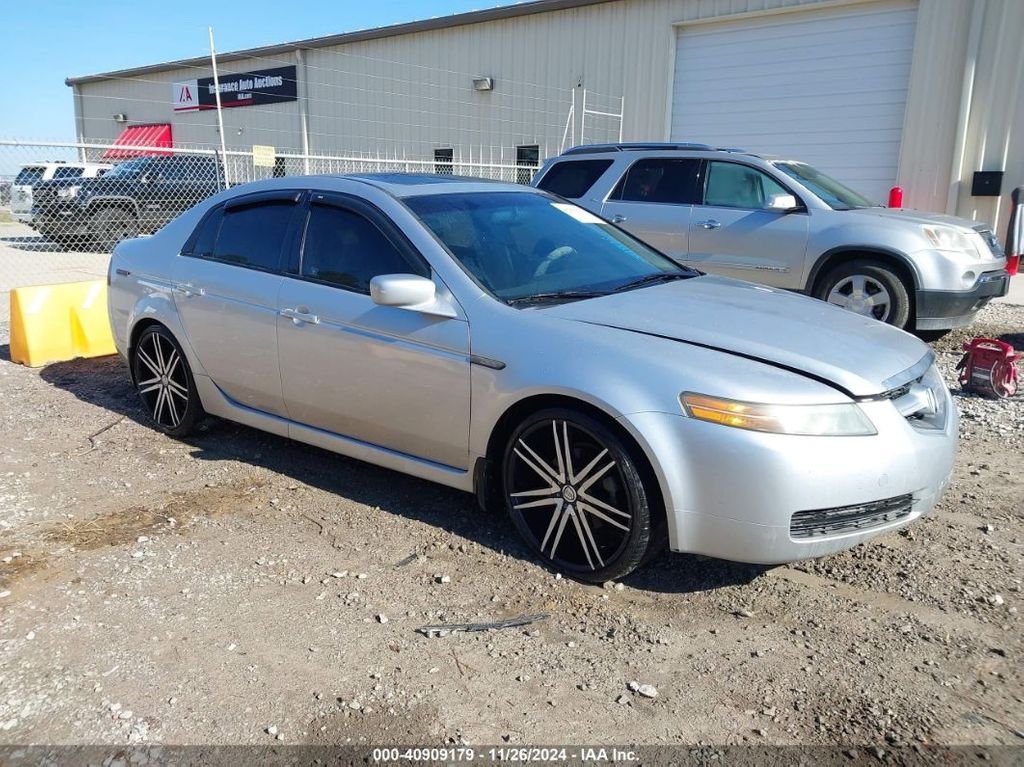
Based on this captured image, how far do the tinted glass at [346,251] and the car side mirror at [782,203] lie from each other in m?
4.75

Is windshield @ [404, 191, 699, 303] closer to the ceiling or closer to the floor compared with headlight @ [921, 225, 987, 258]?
closer to the ceiling

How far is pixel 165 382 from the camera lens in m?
5.14

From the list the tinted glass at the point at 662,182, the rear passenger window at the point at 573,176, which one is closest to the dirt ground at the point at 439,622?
the tinted glass at the point at 662,182

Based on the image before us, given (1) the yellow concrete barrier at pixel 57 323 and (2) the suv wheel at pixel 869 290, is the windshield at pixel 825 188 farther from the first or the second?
(1) the yellow concrete barrier at pixel 57 323

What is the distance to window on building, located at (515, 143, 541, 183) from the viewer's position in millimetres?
18406

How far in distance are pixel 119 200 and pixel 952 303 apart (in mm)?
14237

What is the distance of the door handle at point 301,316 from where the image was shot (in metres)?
4.09

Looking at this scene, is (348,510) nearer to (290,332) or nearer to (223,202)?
(290,332)

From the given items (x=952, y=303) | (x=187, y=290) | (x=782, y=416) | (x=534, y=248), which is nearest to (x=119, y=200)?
(x=187, y=290)

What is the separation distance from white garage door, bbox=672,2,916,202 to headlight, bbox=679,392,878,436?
1244 cm

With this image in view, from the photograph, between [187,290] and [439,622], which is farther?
[187,290]

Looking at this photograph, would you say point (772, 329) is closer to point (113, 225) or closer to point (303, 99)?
point (113, 225)

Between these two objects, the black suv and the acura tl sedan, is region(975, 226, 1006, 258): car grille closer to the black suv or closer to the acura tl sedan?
the acura tl sedan

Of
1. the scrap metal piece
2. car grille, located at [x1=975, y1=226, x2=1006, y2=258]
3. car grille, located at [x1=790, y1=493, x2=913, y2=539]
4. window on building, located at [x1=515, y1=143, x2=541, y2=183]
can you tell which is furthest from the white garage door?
the scrap metal piece
